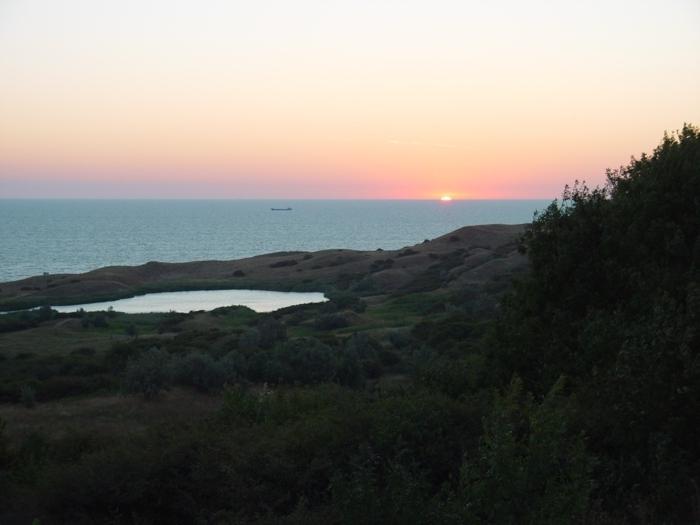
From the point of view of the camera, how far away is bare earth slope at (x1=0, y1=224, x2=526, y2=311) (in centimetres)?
6016

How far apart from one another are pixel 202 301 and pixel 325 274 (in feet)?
49.1

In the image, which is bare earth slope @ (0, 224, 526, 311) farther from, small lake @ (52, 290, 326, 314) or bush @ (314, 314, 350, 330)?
bush @ (314, 314, 350, 330)

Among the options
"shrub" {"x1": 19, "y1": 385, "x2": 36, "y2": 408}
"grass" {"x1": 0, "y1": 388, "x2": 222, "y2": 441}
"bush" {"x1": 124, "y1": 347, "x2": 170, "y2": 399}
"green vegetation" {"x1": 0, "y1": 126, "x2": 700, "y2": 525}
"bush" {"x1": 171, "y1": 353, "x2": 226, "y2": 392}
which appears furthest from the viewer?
"bush" {"x1": 171, "y1": 353, "x2": 226, "y2": 392}

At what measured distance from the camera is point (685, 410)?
452 inches

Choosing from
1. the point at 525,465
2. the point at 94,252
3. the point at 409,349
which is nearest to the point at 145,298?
the point at 409,349

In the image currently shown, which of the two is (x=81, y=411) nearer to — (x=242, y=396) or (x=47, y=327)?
(x=242, y=396)

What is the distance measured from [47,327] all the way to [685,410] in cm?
3957

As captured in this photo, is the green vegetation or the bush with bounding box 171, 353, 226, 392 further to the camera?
the bush with bounding box 171, 353, 226, 392

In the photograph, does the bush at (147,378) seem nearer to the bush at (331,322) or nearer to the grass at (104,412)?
the grass at (104,412)

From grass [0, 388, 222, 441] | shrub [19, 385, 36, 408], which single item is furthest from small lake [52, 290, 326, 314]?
shrub [19, 385, 36, 408]

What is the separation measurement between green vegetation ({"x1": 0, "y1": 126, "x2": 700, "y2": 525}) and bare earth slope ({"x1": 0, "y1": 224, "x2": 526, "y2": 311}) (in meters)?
32.1

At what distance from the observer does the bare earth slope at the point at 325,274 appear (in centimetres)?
6016

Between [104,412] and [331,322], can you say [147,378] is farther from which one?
[331,322]

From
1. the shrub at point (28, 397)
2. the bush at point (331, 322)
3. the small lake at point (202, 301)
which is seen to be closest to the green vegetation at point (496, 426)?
the shrub at point (28, 397)
